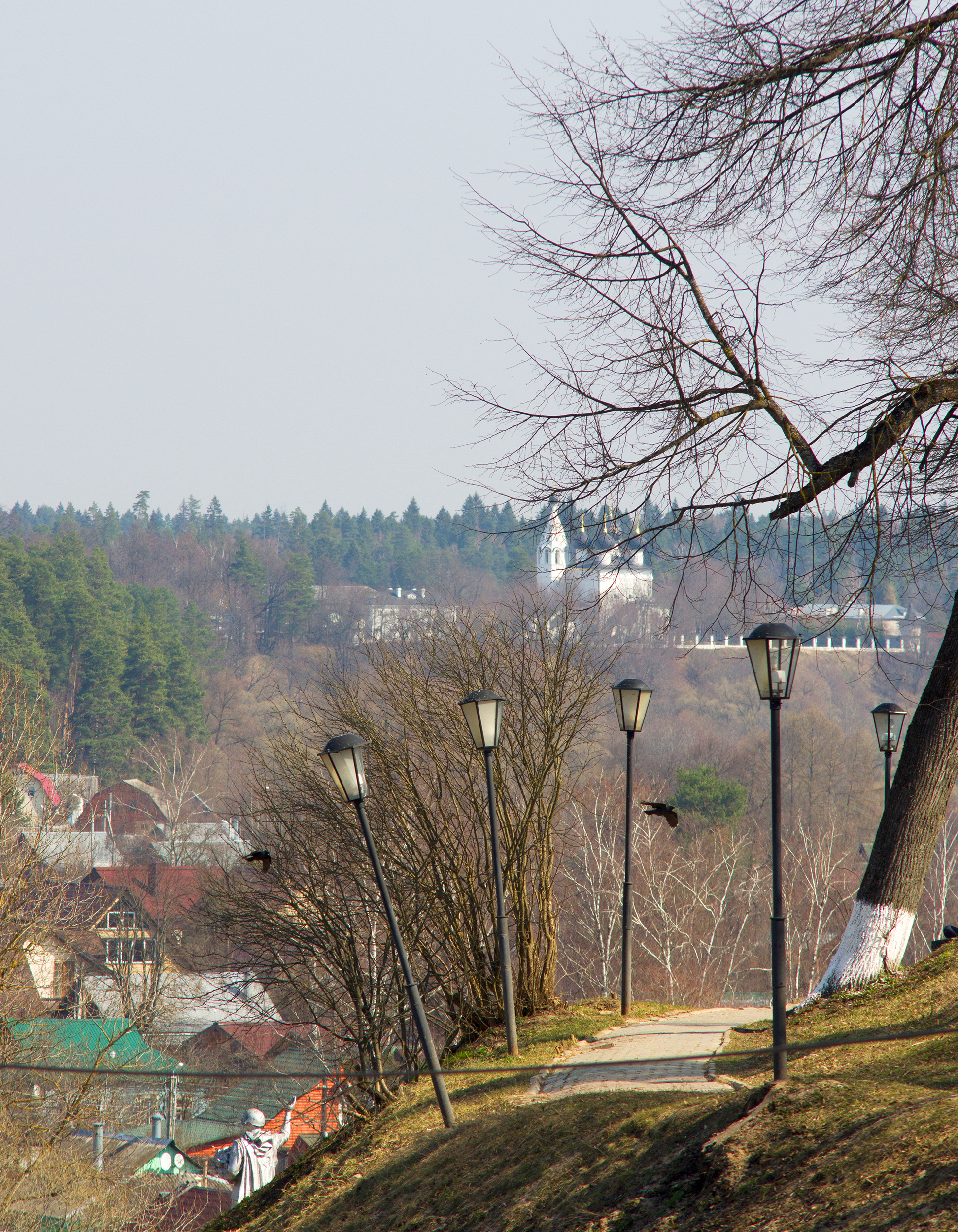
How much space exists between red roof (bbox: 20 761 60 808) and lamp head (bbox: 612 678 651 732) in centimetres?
884

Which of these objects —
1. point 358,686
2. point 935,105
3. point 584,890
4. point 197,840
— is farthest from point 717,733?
point 935,105

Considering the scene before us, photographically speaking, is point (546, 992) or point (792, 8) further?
point (546, 992)

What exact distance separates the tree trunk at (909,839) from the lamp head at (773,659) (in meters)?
2.13

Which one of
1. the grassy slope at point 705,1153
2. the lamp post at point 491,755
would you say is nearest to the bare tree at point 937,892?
the lamp post at point 491,755

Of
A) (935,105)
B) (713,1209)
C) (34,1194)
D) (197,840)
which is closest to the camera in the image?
(713,1209)

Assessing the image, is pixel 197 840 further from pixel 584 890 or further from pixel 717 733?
pixel 717 733

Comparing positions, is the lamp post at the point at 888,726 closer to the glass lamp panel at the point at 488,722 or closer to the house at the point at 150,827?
the glass lamp panel at the point at 488,722

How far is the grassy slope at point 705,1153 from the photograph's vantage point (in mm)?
3869

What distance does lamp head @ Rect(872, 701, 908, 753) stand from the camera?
12.1 meters

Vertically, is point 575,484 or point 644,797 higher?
point 575,484

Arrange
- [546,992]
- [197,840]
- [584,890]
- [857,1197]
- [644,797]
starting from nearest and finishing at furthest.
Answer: [857,1197]
[546,992]
[584,890]
[644,797]
[197,840]

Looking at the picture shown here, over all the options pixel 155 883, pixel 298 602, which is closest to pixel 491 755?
pixel 155 883

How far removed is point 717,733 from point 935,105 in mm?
57337

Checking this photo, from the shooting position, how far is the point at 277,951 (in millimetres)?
10609
